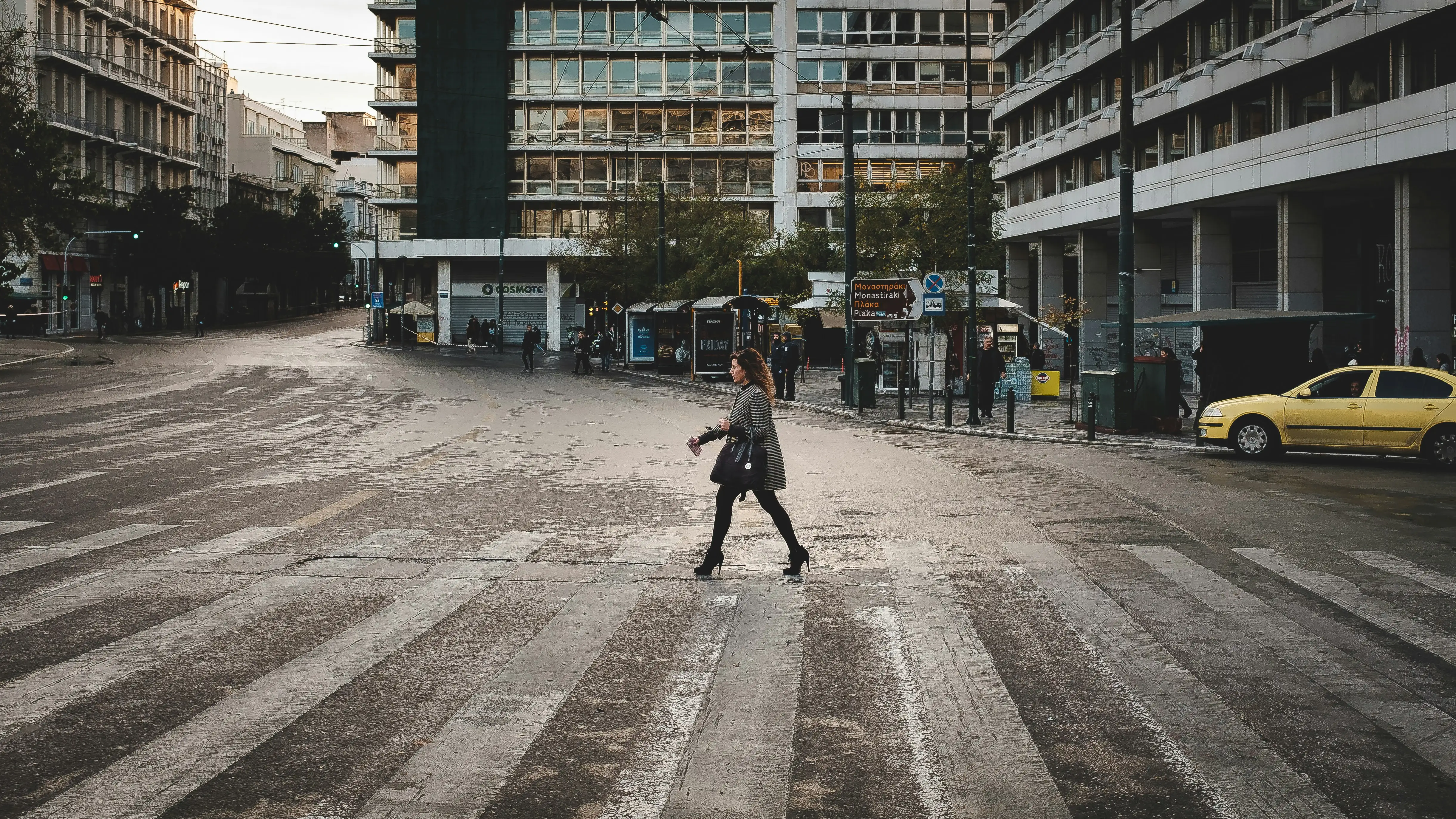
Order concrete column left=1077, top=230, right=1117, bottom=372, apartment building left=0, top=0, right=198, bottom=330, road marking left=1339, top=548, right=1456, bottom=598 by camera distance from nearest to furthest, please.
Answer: road marking left=1339, top=548, right=1456, bottom=598, concrete column left=1077, top=230, right=1117, bottom=372, apartment building left=0, top=0, right=198, bottom=330

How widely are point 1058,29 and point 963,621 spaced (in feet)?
159

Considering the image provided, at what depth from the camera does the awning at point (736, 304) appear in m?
45.5

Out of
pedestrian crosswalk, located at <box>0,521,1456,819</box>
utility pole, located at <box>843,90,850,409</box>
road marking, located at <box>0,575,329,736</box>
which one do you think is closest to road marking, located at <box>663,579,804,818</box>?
pedestrian crosswalk, located at <box>0,521,1456,819</box>

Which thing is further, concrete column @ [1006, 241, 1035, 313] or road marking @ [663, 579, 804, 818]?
concrete column @ [1006, 241, 1035, 313]

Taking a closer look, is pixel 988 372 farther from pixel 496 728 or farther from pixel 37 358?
pixel 37 358

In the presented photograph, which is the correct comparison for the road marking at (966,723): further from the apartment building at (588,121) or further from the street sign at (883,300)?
the apartment building at (588,121)

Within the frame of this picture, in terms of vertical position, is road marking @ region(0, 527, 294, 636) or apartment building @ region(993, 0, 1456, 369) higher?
apartment building @ region(993, 0, 1456, 369)

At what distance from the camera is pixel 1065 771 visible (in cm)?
519

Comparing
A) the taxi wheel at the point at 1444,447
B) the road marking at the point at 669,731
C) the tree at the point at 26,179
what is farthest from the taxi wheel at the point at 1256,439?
the tree at the point at 26,179

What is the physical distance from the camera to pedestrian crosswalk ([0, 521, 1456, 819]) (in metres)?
4.96

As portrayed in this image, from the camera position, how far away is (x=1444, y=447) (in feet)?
60.2

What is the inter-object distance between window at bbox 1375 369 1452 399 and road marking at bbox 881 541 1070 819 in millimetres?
12458

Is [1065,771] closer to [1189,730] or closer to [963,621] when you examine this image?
[1189,730]

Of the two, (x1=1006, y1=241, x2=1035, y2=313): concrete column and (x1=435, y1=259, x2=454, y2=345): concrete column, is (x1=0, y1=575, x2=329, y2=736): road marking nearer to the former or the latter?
(x1=1006, y1=241, x2=1035, y2=313): concrete column
